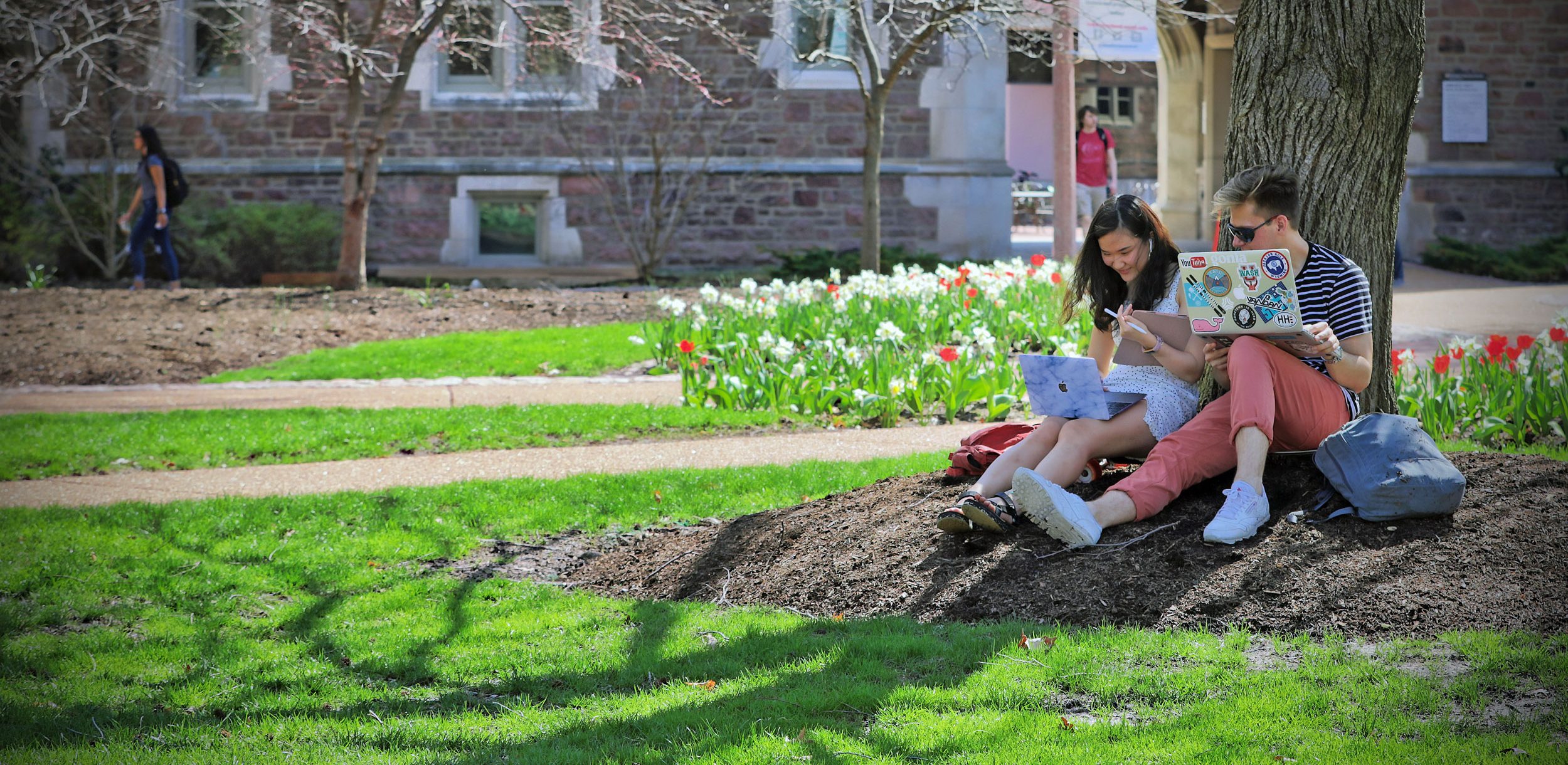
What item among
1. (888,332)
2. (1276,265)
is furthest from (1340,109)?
(888,332)

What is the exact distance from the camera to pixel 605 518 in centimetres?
536

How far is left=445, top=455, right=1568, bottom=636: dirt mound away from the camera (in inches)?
136

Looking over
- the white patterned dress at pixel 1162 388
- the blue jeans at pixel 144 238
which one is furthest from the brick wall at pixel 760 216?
the white patterned dress at pixel 1162 388

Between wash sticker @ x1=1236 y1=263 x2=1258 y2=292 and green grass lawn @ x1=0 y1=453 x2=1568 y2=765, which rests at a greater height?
wash sticker @ x1=1236 y1=263 x2=1258 y2=292

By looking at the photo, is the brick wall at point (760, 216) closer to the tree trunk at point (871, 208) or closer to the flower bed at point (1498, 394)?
the tree trunk at point (871, 208)

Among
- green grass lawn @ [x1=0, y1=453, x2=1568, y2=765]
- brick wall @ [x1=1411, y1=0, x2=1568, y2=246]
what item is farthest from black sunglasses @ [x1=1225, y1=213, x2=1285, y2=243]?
brick wall @ [x1=1411, y1=0, x2=1568, y2=246]

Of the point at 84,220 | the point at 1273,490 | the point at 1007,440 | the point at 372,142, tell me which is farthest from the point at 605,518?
the point at 84,220

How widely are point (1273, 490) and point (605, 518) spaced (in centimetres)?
259

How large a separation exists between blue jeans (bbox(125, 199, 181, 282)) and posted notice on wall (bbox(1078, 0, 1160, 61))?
9014 millimetres

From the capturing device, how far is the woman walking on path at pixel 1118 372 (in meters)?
4.15

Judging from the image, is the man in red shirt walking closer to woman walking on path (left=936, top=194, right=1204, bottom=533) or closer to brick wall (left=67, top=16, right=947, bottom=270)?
brick wall (left=67, top=16, right=947, bottom=270)

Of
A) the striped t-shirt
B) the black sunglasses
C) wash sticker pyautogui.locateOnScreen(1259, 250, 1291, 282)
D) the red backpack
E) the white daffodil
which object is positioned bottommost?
the red backpack

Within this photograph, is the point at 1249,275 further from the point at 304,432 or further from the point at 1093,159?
the point at 1093,159

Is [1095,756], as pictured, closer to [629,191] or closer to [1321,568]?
[1321,568]
